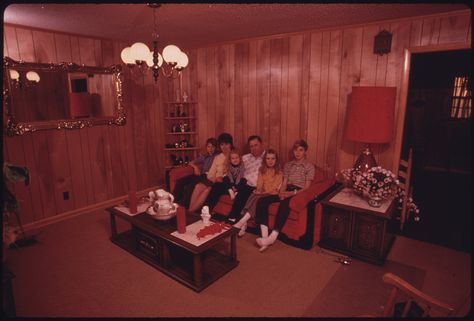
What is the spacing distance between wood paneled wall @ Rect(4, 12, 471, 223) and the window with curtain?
14.5 ft

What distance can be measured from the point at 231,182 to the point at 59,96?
7.68ft

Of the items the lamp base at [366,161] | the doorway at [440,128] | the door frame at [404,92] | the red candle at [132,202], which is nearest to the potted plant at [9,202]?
the red candle at [132,202]

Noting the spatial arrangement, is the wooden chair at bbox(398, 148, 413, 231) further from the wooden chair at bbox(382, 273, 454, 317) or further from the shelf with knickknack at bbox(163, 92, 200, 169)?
the shelf with knickknack at bbox(163, 92, 200, 169)

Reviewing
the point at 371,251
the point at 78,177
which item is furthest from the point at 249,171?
the point at 78,177

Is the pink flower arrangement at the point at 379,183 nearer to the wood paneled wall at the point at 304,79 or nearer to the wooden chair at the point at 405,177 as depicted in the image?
the wooden chair at the point at 405,177

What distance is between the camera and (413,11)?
2916 mm

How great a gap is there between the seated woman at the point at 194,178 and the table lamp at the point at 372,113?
1895 mm

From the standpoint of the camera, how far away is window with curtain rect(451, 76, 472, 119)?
646 cm

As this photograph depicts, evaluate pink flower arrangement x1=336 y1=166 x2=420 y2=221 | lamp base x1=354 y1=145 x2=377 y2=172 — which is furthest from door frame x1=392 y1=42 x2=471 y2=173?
pink flower arrangement x1=336 y1=166 x2=420 y2=221

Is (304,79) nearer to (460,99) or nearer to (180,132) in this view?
(180,132)

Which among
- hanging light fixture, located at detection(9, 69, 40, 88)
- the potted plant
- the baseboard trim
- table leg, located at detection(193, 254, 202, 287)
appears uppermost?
hanging light fixture, located at detection(9, 69, 40, 88)

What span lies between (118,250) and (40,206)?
142 cm

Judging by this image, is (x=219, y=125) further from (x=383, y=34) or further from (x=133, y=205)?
(x=383, y=34)

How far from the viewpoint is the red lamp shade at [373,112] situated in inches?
117
